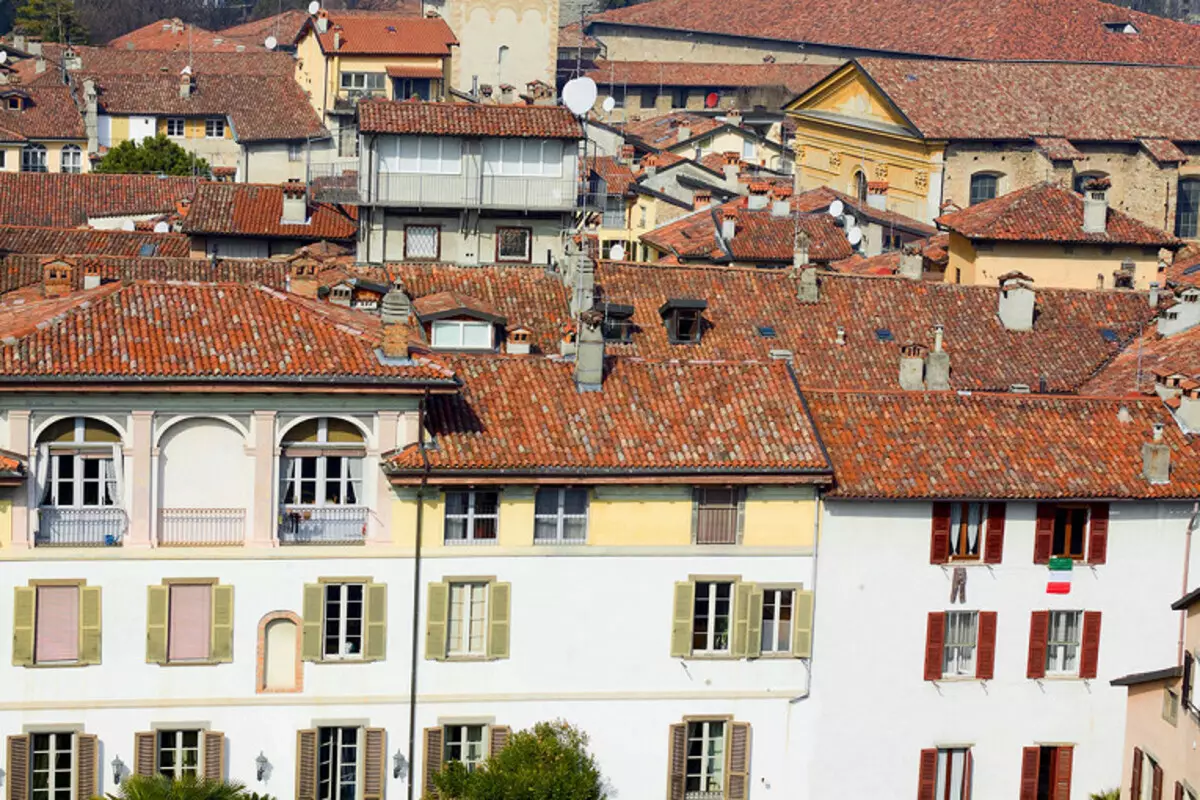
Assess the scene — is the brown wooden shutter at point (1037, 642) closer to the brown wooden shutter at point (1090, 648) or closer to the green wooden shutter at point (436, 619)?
the brown wooden shutter at point (1090, 648)

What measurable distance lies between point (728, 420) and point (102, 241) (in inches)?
1243

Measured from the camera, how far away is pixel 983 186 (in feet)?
319

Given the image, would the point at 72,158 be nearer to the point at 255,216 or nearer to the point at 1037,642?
the point at 255,216

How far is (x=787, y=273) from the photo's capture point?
57.8m

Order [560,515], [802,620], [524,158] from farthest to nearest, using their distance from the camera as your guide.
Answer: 1. [524,158]
2. [802,620]
3. [560,515]

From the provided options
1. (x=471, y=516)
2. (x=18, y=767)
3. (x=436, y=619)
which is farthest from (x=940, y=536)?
(x=18, y=767)

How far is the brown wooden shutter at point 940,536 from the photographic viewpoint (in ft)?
134

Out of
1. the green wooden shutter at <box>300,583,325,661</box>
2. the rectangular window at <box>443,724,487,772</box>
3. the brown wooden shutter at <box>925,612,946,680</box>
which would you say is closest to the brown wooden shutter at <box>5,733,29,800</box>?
the green wooden shutter at <box>300,583,325,661</box>

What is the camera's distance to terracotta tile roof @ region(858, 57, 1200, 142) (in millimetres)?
96500

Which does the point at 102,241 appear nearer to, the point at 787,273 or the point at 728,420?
the point at 787,273

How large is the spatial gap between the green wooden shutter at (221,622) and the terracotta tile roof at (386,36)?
80.3 m

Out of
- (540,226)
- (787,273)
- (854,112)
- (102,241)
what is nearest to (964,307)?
(787,273)

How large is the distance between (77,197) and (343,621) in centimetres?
4692

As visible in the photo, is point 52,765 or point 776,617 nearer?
point 52,765
